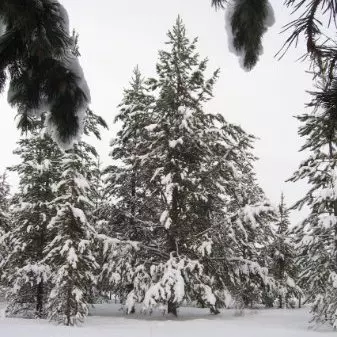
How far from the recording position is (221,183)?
19219 millimetres

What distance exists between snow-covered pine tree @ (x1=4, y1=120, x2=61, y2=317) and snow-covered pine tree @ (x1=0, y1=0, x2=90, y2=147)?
17.2 meters

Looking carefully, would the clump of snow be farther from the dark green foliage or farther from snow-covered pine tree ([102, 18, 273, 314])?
snow-covered pine tree ([102, 18, 273, 314])

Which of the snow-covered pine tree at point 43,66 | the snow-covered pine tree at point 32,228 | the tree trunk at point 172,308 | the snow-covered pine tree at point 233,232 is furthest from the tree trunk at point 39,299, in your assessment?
the snow-covered pine tree at point 43,66

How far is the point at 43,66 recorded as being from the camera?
2936 millimetres

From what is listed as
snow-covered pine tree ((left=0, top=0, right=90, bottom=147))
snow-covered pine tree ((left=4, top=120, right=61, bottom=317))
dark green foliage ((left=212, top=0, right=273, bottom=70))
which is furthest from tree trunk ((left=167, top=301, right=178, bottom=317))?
dark green foliage ((left=212, top=0, right=273, bottom=70))

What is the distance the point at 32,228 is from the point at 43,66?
18614mm

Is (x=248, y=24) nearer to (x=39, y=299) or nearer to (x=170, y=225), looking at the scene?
(x=170, y=225)

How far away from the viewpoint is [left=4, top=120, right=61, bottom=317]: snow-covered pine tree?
19.9 meters

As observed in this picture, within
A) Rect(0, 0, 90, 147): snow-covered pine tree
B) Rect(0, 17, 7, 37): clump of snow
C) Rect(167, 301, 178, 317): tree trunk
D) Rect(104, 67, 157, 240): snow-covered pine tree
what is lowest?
Rect(167, 301, 178, 317): tree trunk

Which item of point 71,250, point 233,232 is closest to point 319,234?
point 233,232

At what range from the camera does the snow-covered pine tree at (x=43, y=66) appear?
2654 millimetres

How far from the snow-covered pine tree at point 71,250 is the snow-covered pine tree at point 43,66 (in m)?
13.3

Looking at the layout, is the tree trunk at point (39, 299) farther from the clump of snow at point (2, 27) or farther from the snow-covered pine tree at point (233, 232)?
the clump of snow at point (2, 27)

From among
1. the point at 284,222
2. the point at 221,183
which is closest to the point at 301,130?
the point at 221,183
